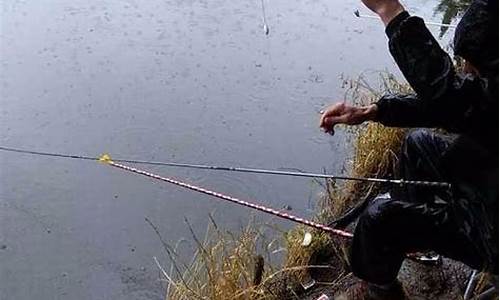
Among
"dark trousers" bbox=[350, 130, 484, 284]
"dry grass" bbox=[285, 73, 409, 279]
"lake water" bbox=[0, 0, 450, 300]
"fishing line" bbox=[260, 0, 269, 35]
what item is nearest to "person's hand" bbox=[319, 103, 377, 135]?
"dark trousers" bbox=[350, 130, 484, 284]

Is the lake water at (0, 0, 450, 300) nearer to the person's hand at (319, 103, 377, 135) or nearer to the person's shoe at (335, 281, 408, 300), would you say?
the person's shoe at (335, 281, 408, 300)

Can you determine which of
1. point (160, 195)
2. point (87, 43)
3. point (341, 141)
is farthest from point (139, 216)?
point (87, 43)

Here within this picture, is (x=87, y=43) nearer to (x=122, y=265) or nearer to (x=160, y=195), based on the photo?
(x=160, y=195)

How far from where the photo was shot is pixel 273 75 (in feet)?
16.3

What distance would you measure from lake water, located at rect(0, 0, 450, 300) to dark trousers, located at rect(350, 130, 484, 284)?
1.32m

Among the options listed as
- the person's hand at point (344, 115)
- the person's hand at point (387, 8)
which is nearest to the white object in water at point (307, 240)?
the person's hand at point (344, 115)

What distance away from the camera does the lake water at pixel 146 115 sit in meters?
3.55

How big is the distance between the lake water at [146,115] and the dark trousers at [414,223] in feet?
4.35

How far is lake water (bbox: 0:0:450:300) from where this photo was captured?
140 inches

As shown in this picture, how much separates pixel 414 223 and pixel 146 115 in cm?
264

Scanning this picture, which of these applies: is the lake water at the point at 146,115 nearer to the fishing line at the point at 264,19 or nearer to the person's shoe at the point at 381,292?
the fishing line at the point at 264,19

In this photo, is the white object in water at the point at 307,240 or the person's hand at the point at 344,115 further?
the white object in water at the point at 307,240

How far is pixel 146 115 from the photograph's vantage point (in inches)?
178

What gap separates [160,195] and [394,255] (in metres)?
1.81
